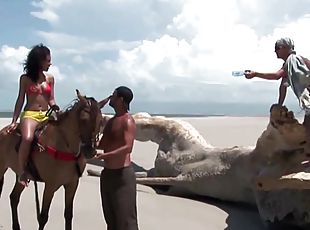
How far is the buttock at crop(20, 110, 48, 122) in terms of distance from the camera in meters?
7.45

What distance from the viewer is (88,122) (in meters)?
6.28

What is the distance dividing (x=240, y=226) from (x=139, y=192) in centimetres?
253

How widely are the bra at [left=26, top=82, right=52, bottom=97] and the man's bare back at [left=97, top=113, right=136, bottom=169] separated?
177 centimetres

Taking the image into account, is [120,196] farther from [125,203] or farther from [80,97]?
[80,97]

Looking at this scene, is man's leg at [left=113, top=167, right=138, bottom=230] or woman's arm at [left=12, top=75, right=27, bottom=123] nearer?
man's leg at [left=113, top=167, right=138, bottom=230]

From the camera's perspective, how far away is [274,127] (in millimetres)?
7828

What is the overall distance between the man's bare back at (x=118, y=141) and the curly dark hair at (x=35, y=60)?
1.72 m

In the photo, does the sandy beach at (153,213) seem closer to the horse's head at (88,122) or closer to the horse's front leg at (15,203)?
the horse's front leg at (15,203)

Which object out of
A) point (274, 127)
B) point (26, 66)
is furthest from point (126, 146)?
point (274, 127)

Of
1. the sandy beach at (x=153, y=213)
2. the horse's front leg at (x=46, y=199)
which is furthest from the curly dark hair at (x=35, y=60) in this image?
the sandy beach at (x=153, y=213)

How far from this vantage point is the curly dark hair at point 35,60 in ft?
23.9

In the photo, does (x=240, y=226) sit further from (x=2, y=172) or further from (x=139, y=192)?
(x=2, y=172)

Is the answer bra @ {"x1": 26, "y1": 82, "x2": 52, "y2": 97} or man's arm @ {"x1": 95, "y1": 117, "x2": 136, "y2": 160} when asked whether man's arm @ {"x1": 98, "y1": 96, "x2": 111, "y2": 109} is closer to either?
man's arm @ {"x1": 95, "y1": 117, "x2": 136, "y2": 160}

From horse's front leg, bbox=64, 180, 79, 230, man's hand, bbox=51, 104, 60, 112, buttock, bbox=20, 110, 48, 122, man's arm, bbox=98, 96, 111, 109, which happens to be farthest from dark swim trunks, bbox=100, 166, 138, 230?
buttock, bbox=20, 110, 48, 122
